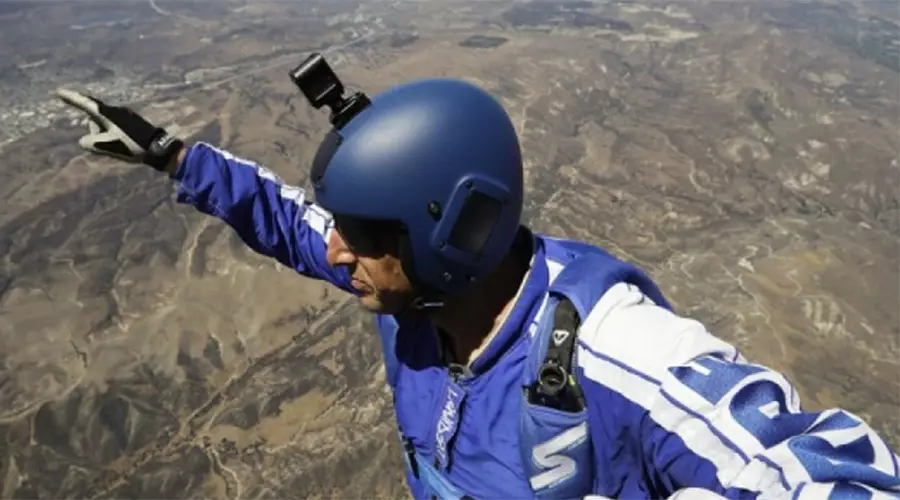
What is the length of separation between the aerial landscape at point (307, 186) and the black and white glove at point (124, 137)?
24.3 meters

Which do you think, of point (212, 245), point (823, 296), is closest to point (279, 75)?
point (212, 245)

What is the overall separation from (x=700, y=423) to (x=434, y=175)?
2.64ft

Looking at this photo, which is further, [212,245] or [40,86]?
[40,86]

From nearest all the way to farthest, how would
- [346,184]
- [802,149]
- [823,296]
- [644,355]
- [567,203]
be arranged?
[644,355] < [346,184] < [823,296] < [567,203] < [802,149]

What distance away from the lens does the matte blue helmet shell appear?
1.82m

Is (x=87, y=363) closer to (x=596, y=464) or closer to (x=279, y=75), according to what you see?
(x=279, y=75)

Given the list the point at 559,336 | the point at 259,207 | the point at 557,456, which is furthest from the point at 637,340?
the point at 259,207

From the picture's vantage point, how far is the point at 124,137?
2520 millimetres

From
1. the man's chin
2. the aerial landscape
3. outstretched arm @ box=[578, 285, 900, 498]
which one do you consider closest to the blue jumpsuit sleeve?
the man's chin

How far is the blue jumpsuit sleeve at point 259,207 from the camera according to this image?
258cm

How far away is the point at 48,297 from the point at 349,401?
17.7m

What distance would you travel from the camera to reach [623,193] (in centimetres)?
4850

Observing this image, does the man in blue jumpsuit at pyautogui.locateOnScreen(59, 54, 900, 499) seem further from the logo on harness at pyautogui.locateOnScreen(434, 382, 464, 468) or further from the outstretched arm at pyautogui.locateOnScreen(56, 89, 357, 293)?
the outstretched arm at pyautogui.locateOnScreen(56, 89, 357, 293)

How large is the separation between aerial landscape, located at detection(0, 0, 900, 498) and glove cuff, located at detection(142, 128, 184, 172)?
24.4 meters
